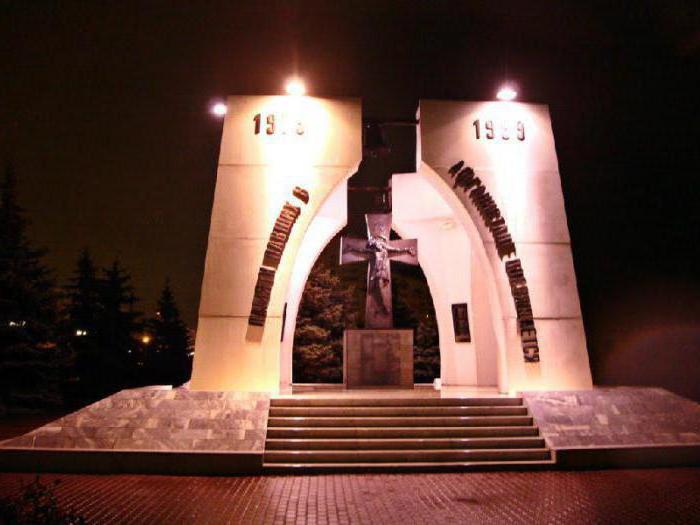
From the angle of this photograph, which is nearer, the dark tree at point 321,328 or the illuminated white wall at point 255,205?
the illuminated white wall at point 255,205

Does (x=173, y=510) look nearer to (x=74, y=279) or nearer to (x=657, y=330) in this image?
(x=657, y=330)

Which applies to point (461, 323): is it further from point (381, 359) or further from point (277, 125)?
point (277, 125)

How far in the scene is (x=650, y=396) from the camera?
32.2ft

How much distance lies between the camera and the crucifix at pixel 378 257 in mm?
13305

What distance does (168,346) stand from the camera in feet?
102

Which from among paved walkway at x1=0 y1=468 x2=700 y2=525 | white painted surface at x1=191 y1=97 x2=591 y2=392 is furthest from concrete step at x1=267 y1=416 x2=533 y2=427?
paved walkway at x1=0 y1=468 x2=700 y2=525

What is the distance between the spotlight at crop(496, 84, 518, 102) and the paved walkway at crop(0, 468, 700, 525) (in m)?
7.47

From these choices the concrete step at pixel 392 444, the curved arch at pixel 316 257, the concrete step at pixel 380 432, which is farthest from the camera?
the curved arch at pixel 316 257

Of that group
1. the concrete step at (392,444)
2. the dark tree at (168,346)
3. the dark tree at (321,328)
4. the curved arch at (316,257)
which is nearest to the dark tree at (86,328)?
the dark tree at (168,346)

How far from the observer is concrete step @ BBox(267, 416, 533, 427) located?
29.5 ft

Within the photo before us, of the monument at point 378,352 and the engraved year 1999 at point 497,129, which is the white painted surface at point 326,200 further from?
the monument at point 378,352

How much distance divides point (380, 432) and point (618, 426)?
12.9 feet

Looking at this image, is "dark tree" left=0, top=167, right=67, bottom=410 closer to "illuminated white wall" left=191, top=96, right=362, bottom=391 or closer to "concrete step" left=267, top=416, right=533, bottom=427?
"illuminated white wall" left=191, top=96, right=362, bottom=391

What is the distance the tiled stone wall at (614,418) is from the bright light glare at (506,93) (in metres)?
6.11
